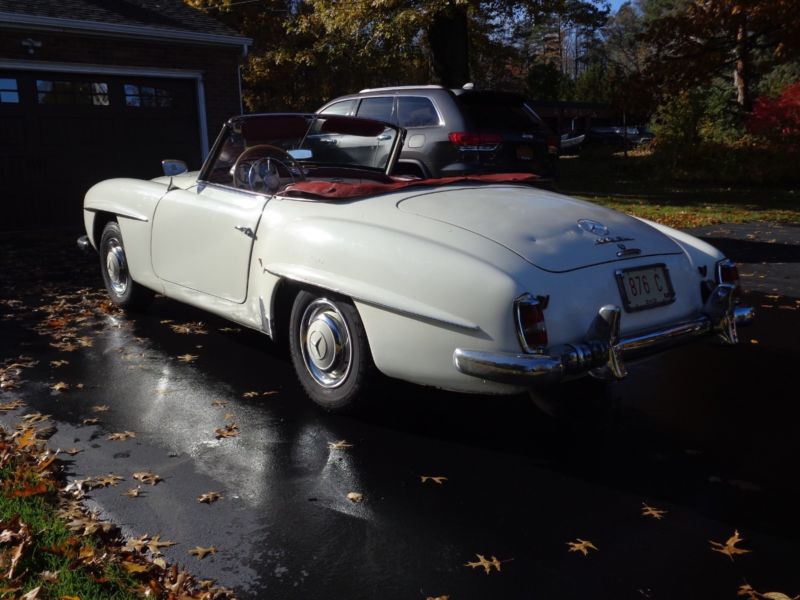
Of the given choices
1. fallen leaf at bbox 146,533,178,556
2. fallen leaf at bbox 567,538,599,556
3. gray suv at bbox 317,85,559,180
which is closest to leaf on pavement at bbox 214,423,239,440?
fallen leaf at bbox 146,533,178,556

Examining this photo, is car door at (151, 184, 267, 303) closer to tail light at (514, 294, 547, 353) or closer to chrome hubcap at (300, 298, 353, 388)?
chrome hubcap at (300, 298, 353, 388)

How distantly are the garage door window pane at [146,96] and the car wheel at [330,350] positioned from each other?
10.7 meters

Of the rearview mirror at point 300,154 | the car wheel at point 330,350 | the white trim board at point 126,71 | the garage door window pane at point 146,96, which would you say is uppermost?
the white trim board at point 126,71

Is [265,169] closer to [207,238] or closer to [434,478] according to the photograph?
[207,238]

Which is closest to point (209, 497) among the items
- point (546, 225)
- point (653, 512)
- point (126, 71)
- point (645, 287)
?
point (653, 512)

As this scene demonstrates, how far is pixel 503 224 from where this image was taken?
3.89 metres

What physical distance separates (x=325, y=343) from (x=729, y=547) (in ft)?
6.89

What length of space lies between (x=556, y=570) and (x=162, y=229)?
3733mm

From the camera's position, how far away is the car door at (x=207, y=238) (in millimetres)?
4668

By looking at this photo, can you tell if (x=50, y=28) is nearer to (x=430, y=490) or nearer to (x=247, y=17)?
(x=430, y=490)

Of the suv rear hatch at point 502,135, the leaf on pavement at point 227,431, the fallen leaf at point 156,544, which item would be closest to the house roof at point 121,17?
the suv rear hatch at point 502,135

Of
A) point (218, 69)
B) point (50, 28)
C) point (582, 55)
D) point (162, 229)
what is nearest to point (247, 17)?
point (218, 69)

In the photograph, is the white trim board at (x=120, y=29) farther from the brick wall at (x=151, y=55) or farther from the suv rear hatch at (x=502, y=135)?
the suv rear hatch at (x=502, y=135)

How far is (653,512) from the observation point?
125 inches
